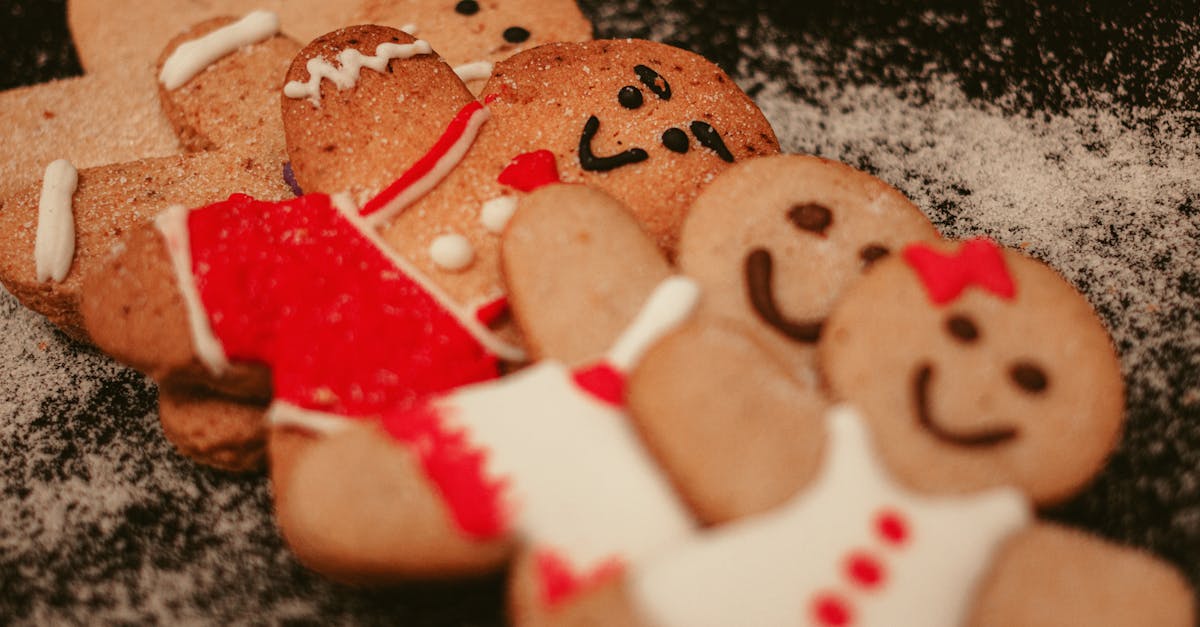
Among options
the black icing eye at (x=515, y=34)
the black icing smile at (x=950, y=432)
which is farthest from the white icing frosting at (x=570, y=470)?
→ the black icing eye at (x=515, y=34)

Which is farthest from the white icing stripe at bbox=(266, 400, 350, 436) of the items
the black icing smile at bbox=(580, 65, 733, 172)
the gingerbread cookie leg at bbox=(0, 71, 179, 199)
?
the gingerbread cookie leg at bbox=(0, 71, 179, 199)

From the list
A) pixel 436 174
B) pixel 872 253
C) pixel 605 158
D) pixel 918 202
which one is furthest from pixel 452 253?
pixel 918 202

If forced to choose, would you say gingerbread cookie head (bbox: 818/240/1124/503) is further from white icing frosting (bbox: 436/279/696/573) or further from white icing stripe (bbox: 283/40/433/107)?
white icing stripe (bbox: 283/40/433/107)

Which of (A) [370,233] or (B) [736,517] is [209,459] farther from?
(B) [736,517]

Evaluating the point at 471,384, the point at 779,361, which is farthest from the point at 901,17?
the point at 471,384

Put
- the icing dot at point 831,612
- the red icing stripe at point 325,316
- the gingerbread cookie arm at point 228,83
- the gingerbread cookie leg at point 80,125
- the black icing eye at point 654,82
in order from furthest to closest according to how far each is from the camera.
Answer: the gingerbread cookie leg at point 80,125 → the gingerbread cookie arm at point 228,83 → the black icing eye at point 654,82 → the red icing stripe at point 325,316 → the icing dot at point 831,612

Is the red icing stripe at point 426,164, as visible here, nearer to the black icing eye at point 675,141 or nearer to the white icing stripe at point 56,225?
the black icing eye at point 675,141

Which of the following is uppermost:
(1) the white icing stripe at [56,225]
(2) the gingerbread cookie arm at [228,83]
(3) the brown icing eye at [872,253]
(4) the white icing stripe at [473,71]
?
(3) the brown icing eye at [872,253]
